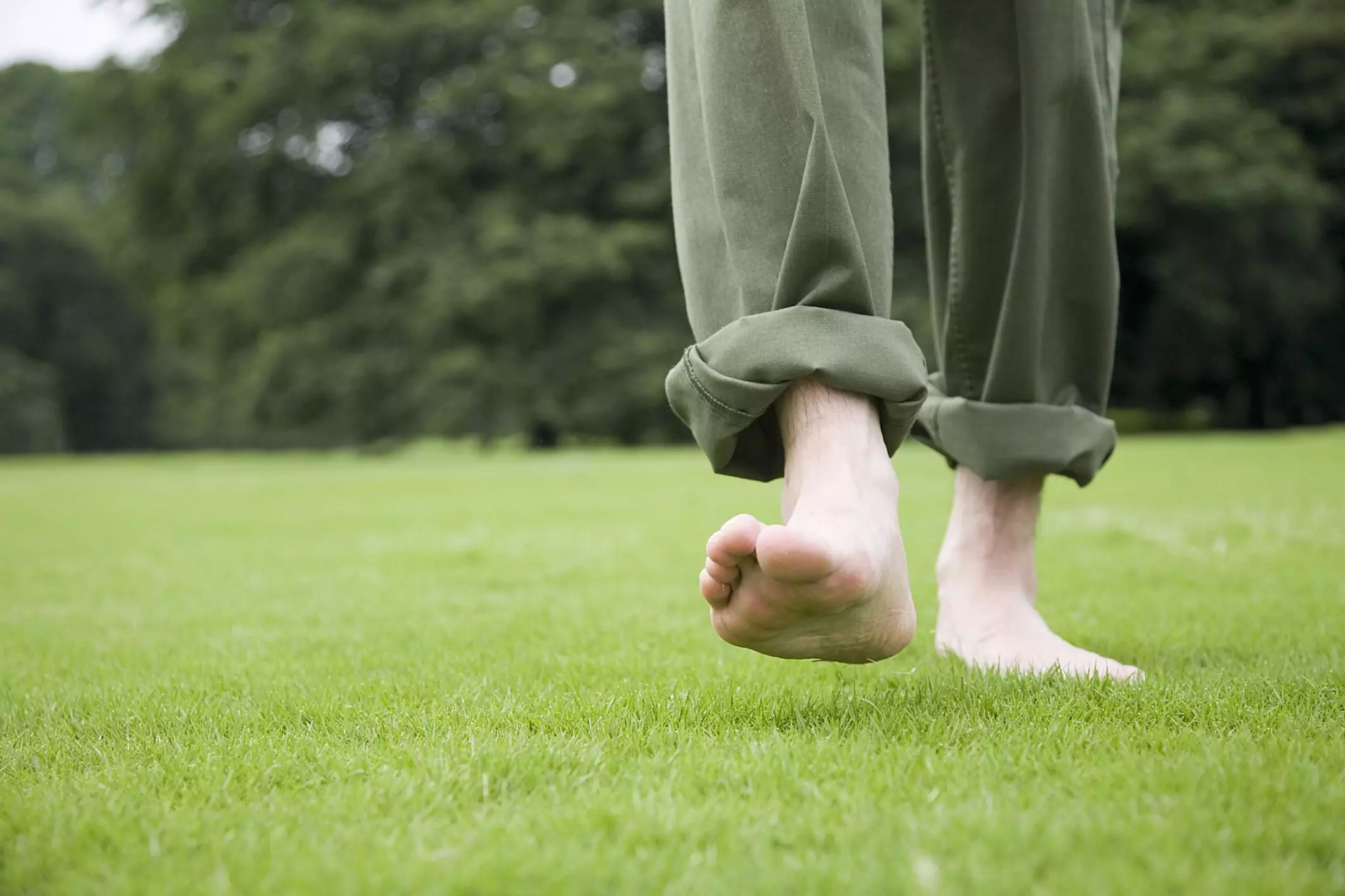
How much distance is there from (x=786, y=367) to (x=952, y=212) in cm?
63

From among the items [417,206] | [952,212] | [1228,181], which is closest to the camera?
[952,212]

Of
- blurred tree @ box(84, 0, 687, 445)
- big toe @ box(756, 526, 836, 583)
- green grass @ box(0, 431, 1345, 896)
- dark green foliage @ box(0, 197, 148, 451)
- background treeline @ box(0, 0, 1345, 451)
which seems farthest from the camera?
dark green foliage @ box(0, 197, 148, 451)

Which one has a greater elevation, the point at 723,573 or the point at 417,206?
the point at 417,206

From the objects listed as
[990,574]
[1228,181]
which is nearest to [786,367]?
[990,574]

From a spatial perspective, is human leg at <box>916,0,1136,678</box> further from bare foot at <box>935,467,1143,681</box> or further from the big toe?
the big toe

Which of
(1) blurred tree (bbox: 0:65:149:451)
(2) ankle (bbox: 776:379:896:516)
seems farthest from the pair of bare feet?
(1) blurred tree (bbox: 0:65:149:451)

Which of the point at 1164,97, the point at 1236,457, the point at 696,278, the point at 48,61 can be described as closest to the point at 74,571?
the point at 696,278

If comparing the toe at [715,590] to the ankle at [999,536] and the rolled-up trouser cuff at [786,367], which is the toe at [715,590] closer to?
the rolled-up trouser cuff at [786,367]

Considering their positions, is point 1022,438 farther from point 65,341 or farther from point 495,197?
point 65,341

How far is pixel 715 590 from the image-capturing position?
1.16 metres

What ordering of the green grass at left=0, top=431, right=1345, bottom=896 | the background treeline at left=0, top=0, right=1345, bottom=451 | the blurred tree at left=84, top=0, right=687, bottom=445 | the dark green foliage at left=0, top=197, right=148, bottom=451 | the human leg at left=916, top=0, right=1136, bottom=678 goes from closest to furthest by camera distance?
the green grass at left=0, top=431, right=1345, bottom=896
the human leg at left=916, top=0, right=1136, bottom=678
the blurred tree at left=84, top=0, right=687, bottom=445
the background treeline at left=0, top=0, right=1345, bottom=451
the dark green foliage at left=0, top=197, right=148, bottom=451

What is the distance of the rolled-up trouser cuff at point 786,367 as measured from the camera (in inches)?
47.7

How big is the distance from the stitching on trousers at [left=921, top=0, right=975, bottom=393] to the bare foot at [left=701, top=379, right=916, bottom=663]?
449mm

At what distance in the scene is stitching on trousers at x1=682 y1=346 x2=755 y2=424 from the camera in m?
1.24
